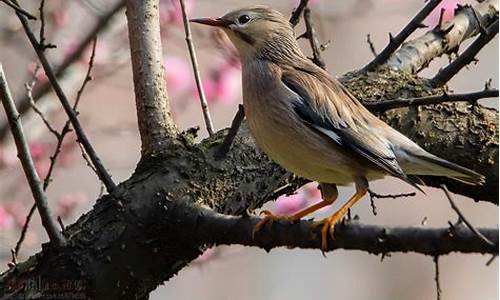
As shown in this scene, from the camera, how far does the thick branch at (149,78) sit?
269 centimetres

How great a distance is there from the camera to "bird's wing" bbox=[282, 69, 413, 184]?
2.62m

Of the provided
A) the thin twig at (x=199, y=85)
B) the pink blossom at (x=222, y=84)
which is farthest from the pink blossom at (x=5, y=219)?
the thin twig at (x=199, y=85)

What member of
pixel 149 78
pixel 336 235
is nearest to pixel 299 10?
pixel 149 78

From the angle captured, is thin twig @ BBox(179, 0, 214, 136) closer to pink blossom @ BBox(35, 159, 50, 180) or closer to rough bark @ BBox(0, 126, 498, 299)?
rough bark @ BBox(0, 126, 498, 299)

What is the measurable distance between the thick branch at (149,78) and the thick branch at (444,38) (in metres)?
0.77

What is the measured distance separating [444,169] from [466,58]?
36 cm

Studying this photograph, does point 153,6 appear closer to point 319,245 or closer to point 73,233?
point 73,233

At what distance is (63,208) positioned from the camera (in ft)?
15.4

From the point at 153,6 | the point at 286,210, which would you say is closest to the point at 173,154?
the point at 153,6

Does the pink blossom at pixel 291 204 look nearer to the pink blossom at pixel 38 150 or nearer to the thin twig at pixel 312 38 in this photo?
the pink blossom at pixel 38 150

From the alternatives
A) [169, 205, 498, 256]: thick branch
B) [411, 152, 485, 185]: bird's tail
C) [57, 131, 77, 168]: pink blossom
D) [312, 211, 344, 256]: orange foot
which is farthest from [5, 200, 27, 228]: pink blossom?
[312, 211, 344, 256]: orange foot

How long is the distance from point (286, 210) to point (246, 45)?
166 cm

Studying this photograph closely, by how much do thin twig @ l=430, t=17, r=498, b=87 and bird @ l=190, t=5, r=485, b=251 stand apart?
0.89ft

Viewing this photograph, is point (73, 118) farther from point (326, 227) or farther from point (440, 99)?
point (440, 99)
